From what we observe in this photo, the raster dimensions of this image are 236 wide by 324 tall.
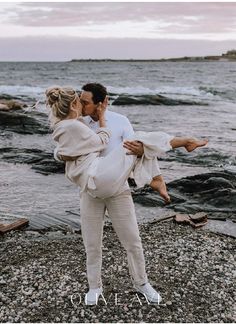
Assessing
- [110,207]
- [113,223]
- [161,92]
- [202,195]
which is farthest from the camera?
[161,92]

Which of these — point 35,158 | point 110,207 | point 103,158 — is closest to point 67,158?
point 103,158

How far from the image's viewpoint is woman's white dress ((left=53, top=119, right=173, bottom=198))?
5.61m

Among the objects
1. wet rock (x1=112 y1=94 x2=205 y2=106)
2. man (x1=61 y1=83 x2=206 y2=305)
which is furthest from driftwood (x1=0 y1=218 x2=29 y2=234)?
wet rock (x1=112 y1=94 x2=205 y2=106)

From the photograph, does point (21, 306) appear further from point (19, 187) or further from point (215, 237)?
point (19, 187)

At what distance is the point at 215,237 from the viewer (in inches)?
376

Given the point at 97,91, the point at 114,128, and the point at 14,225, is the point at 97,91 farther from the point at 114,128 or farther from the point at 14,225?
the point at 14,225

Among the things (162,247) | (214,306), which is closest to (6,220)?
(162,247)

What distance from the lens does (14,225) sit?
396 inches

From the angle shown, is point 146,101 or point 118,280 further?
point 146,101

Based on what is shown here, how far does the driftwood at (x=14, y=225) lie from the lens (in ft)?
32.0

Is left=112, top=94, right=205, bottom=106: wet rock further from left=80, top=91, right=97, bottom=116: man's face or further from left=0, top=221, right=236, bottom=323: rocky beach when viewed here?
left=80, top=91, right=97, bottom=116: man's face

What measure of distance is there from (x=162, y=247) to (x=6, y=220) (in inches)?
156

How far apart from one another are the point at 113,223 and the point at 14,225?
4.46m

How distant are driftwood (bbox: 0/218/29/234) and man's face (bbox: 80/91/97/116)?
470 centimetres
